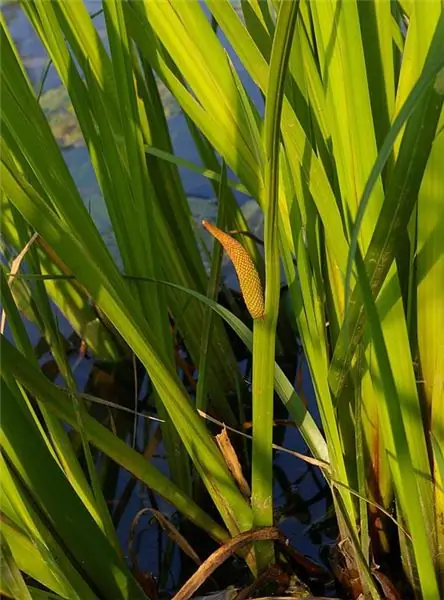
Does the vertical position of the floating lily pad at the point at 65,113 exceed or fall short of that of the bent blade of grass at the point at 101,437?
it exceeds it

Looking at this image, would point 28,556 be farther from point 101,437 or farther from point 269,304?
point 269,304

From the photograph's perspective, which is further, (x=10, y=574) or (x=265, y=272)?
(x=265, y=272)

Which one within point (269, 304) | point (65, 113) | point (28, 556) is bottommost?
point (28, 556)

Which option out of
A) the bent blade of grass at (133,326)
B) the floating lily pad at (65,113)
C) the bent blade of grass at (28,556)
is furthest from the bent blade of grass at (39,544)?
the floating lily pad at (65,113)

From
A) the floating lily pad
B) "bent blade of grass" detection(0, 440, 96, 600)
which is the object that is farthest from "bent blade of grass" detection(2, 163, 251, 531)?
the floating lily pad

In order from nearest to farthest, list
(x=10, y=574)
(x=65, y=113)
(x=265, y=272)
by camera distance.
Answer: (x=10, y=574) < (x=265, y=272) < (x=65, y=113)

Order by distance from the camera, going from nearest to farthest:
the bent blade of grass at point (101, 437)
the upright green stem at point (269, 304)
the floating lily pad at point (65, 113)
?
the upright green stem at point (269, 304)
the bent blade of grass at point (101, 437)
the floating lily pad at point (65, 113)

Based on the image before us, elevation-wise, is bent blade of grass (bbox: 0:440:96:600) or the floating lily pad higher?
the floating lily pad


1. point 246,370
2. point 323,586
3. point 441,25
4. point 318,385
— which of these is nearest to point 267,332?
point 318,385

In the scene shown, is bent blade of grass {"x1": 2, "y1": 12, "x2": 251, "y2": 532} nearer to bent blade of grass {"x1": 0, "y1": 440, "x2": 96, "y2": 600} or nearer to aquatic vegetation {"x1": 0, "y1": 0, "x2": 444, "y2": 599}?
aquatic vegetation {"x1": 0, "y1": 0, "x2": 444, "y2": 599}

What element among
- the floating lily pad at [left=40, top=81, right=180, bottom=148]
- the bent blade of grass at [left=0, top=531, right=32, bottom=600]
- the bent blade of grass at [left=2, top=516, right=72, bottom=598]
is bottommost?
the bent blade of grass at [left=2, top=516, right=72, bottom=598]

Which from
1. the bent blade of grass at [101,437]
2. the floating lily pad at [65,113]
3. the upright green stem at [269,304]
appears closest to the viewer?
the upright green stem at [269,304]

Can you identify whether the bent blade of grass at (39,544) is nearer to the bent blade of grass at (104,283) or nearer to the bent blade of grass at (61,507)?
the bent blade of grass at (61,507)

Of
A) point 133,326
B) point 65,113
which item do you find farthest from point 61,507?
point 65,113
